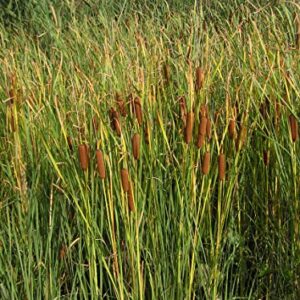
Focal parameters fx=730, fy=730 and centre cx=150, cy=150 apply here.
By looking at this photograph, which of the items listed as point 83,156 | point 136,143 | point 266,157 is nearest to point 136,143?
point 136,143

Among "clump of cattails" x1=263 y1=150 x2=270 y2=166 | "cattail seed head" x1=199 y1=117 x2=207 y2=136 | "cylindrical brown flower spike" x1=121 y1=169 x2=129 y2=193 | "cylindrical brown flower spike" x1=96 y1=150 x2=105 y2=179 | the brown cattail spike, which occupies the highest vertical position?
"cattail seed head" x1=199 y1=117 x2=207 y2=136

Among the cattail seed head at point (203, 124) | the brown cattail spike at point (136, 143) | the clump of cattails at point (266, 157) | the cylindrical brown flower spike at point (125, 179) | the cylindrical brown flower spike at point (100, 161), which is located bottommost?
the clump of cattails at point (266, 157)

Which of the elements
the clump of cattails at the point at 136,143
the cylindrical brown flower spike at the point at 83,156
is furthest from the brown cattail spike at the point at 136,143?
the cylindrical brown flower spike at the point at 83,156

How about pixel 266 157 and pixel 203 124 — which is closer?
pixel 203 124

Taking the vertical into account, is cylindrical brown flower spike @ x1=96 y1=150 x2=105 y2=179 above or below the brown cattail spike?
below

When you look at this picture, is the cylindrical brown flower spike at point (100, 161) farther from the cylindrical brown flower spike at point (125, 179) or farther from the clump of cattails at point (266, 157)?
the clump of cattails at point (266, 157)

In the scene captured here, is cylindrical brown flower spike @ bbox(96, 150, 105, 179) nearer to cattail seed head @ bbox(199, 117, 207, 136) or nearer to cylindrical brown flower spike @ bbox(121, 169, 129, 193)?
cylindrical brown flower spike @ bbox(121, 169, 129, 193)

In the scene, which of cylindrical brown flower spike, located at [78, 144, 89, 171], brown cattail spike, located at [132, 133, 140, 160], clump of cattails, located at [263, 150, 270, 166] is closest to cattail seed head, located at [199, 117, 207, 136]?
brown cattail spike, located at [132, 133, 140, 160]

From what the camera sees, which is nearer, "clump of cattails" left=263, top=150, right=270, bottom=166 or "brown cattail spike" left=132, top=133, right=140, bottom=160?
"brown cattail spike" left=132, top=133, right=140, bottom=160

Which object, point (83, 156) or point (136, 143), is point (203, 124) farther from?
point (83, 156)

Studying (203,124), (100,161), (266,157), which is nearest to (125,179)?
(100,161)

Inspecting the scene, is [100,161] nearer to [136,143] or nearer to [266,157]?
[136,143]

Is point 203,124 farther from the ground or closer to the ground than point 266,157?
farther from the ground

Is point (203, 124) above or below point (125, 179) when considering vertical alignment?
above
